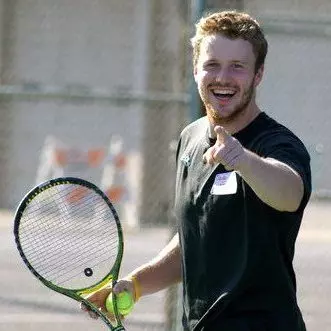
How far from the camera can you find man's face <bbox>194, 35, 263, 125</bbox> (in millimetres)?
3445

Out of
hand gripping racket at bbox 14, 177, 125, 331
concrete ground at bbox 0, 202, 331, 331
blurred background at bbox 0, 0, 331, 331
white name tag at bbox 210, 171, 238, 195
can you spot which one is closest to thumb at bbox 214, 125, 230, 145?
white name tag at bbox 210, 171, 238, 195

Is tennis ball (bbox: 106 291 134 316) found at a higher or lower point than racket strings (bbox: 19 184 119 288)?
lower

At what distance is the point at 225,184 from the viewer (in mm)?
3432

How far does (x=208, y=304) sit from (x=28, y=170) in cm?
630

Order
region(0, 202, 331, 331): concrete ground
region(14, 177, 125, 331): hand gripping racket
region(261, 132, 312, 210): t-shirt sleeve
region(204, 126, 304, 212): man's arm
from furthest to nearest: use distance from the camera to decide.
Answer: region(0, 202, 331, 331): concrete ground → region(14, 177, 125, 331): hand gripping racket → region(261, 132, 312, 210): t-shirt sleeve → region(204, 126, 304, 212): man's arm

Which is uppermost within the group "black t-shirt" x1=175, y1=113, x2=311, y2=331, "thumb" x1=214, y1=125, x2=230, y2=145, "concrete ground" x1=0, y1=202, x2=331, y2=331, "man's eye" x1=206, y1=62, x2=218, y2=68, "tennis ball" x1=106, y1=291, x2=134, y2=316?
"man's eye" x1=206, y1=62, x2=218, y2=68

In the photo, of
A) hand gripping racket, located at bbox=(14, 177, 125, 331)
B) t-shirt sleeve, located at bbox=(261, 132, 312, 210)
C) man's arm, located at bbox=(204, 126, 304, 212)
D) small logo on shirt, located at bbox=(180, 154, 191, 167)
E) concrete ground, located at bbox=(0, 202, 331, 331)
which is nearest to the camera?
man's arm, located at bbox=(204, 126, 304, 212)

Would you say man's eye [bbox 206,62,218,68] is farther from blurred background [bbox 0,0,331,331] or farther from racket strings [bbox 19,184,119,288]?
blurred background [bbox 0,0,331,331]

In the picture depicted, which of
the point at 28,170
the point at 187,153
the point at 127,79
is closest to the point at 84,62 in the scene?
the point at 127,79

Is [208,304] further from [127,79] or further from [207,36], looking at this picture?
[127,79]

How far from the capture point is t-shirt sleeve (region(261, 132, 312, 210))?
130 inches

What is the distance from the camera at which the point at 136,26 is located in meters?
10.6

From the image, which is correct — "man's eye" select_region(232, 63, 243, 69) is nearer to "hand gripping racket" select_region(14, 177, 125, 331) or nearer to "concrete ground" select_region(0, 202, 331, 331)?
"hand gripping racket" select_region(14, 177, 125, 331)

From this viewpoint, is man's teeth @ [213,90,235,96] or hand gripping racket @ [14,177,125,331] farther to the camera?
hand gripping racket @ [14,177,125,331]
